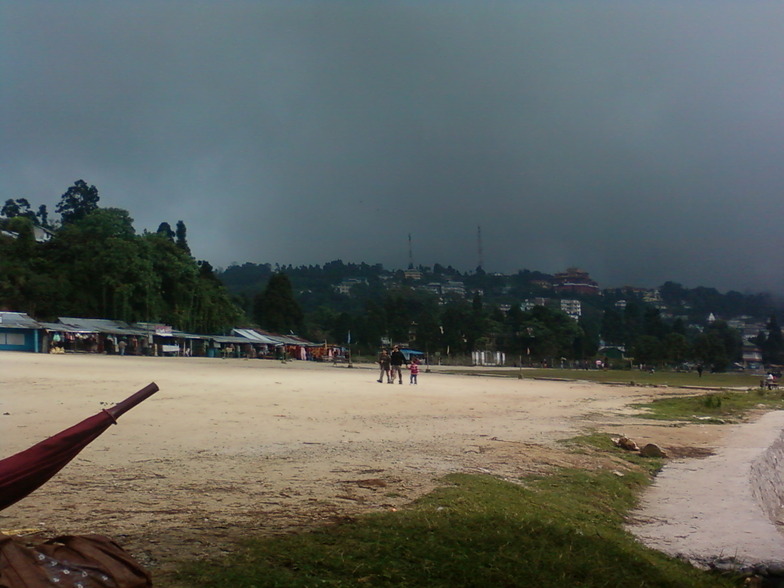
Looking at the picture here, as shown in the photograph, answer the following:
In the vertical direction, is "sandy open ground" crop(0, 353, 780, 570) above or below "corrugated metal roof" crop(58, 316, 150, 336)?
below

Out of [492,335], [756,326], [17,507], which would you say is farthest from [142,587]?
[756,326]

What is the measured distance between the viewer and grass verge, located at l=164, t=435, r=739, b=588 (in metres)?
4.76

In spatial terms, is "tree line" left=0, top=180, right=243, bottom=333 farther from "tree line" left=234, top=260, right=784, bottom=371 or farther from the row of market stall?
"tree line" left=234, top=260, right=784, bottom=371

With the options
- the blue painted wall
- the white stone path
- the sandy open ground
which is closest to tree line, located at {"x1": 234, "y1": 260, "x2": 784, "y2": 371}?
the blue painted wall

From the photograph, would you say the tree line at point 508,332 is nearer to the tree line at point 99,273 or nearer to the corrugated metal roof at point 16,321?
the tree line at point 99,273

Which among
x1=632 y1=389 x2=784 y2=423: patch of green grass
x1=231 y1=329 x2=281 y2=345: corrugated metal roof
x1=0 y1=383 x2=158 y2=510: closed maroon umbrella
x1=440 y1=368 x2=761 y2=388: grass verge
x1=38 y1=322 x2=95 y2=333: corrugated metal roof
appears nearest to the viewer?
x1=0 y1=383 x2=158 y2=510: closed maroon umbrella

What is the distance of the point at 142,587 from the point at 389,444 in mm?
8026

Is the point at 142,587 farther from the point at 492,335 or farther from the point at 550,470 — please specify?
the point at 492,335

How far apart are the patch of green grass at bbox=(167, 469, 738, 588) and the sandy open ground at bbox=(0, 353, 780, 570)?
43 centimetres

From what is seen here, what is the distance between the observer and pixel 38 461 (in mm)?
3191

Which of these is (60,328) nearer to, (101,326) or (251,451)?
(101,326)

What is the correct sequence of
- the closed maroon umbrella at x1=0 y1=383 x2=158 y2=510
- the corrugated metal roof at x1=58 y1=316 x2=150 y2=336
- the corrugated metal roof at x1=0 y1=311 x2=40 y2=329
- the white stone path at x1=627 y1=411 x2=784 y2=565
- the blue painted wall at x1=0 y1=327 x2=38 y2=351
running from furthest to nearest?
the corrugated metal roof at x1=58 y1=316 x2=150 y2=336, the blue painted wall at x1=0 y1=327 x2=38 y2=351, the corrugated metal roof at x1=0 y1=311 x2=40 y2=329, the white stone path at x1=627 y1=411 x2=784 y2=565, the closed maroon umbrella at x1=0 y1=383 x2=158 y2=510

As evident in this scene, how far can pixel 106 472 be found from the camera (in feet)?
25.6

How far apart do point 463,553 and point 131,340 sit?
62.5m
